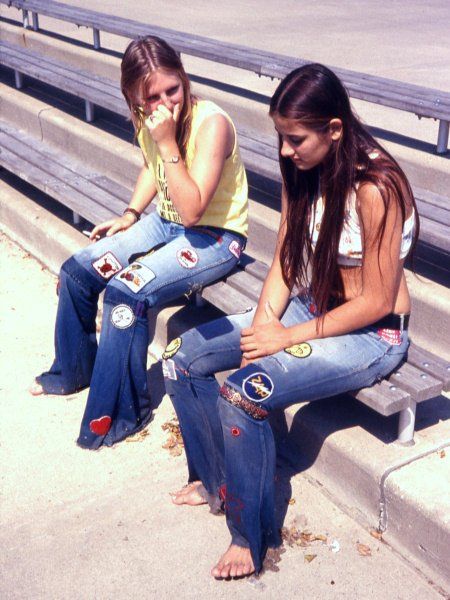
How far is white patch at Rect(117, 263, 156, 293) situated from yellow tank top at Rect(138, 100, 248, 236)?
30cm

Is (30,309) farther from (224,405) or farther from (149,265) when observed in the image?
(224,405)

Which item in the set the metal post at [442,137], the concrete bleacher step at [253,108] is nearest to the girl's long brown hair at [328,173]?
the concrete bleacher step at [253,108]

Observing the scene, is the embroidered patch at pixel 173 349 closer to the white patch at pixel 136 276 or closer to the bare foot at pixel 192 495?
the white patch at pixel 136 276

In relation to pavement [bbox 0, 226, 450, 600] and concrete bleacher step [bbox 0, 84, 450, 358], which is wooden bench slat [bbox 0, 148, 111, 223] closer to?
concrete bleacher step [bbox 0, 84, 450, 358]

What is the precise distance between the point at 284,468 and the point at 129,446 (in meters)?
0.65

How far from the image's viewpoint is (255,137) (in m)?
5.10

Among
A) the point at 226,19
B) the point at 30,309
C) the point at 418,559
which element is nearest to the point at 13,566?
the point at 418,559

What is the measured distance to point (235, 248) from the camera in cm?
356

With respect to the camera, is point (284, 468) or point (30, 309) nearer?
point (284, 468)

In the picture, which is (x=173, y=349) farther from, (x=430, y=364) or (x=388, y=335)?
(x=430, y=364)

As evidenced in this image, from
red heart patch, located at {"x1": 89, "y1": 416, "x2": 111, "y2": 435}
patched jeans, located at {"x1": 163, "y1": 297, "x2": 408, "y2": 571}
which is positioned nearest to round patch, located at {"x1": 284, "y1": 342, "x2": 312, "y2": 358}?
patched jeans, located at {"x1": 163, "y1": 297, "x2": 408, "y2": 571}

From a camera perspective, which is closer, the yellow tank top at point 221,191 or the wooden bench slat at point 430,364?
the wooden bench slat at point 430,364

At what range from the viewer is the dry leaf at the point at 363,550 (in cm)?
279

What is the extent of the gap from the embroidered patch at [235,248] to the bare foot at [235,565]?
1.28 meters
